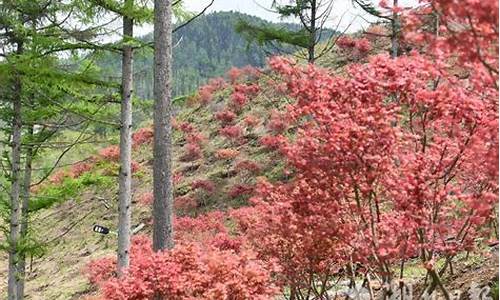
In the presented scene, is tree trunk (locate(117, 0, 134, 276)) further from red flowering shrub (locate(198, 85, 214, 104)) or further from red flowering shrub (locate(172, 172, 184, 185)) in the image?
red flowering shrub (locate(198, 85, 214, 104))

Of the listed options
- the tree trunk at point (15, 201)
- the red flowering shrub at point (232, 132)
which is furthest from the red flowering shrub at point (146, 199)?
the tree trunk at point (15, 201)

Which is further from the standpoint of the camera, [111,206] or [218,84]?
[218,84]

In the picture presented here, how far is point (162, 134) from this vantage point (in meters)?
7.26

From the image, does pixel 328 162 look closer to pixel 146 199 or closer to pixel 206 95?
pixel 146 199

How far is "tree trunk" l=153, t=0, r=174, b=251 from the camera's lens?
7.09 metres

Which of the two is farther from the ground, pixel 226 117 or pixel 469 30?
pixel 469 30

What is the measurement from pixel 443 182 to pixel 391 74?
113 cm

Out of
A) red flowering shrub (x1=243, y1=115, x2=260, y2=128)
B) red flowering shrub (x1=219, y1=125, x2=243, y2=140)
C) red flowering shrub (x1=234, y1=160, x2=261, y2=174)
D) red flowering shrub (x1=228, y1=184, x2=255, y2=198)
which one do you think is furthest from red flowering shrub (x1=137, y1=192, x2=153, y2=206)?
red flowering shrub (x1=243, y1=115, x2=260, y2=128)

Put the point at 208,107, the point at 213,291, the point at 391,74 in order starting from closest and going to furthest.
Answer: the point at 391,74, the point at 213,291, the point at 208,107

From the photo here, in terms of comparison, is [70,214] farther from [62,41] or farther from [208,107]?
[62,41]

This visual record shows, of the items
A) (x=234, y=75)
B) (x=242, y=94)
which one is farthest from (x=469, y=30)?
(x=234, y=75)

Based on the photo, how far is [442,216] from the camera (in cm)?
484

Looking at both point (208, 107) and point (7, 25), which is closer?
point (7, 25)

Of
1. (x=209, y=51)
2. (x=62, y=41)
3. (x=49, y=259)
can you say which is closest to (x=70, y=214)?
(x=49, y=259)
